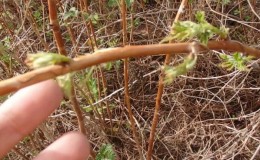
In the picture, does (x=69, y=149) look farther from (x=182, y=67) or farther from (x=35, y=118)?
(x=182, y=67)

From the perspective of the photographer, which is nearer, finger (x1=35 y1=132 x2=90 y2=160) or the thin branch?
the thin branch

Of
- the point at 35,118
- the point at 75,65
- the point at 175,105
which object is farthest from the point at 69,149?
the point at 175,105

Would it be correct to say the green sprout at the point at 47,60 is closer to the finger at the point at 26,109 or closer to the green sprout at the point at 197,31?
the green sprout at the point at 197,31

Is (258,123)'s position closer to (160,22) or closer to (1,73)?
(160,22)

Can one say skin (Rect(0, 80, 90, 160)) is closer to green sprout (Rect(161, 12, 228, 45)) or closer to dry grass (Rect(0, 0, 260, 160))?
green sprout (Rect(161, 12, 228, 45))

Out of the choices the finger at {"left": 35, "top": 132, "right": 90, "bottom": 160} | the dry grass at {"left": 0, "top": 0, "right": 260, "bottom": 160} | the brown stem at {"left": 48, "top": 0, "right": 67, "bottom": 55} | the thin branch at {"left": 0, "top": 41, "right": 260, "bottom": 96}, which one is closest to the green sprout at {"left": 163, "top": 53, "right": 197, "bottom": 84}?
the thin branch at {"left": 0, "top": 41, "right": 260, "bottom": 96}

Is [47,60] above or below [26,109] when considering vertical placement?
above

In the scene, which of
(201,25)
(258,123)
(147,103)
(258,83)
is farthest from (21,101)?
(258,83)
